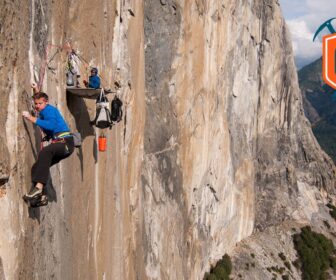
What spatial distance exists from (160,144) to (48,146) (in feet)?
60.4

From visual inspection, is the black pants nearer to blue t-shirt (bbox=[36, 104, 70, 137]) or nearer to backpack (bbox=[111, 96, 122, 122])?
blue t-shirt (bbox=[36, 104, 70, 137])

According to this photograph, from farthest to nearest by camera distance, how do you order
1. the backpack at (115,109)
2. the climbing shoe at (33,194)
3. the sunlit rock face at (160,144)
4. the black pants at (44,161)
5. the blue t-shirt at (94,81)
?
the backpack at (115,109), the blue t-shirt at (94,81), the sunlit rock face at (160,144), the black pants at (44,161), the climbing shoe at (33,194)

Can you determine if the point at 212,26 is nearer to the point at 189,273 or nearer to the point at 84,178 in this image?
the point at 189,273

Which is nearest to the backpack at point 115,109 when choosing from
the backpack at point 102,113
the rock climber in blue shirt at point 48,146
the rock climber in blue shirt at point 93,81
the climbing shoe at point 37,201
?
the backpack at point 102,113

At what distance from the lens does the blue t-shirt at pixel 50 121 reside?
923 centimetres

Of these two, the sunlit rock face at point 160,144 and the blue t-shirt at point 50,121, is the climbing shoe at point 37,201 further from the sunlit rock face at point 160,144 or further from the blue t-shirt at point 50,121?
the blue t-shirt at point 50,121

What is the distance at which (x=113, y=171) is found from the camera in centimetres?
1727

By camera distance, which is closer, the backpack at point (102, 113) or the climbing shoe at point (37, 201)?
the climbing shoe at point (37, 201)

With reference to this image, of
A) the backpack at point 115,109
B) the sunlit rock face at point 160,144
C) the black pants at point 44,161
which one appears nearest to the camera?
the black pants at point 44,161

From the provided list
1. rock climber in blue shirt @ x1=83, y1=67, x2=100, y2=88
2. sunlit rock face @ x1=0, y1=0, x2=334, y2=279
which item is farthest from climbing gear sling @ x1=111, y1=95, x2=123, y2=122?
rock climber in blue shirt @ x1=83, y1=67, x2=100, y2=88

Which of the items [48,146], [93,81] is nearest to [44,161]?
[48,146]

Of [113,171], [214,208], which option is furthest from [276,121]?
[113,171]

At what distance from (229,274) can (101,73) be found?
31723mm

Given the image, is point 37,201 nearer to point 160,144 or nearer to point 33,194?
point 33,194
